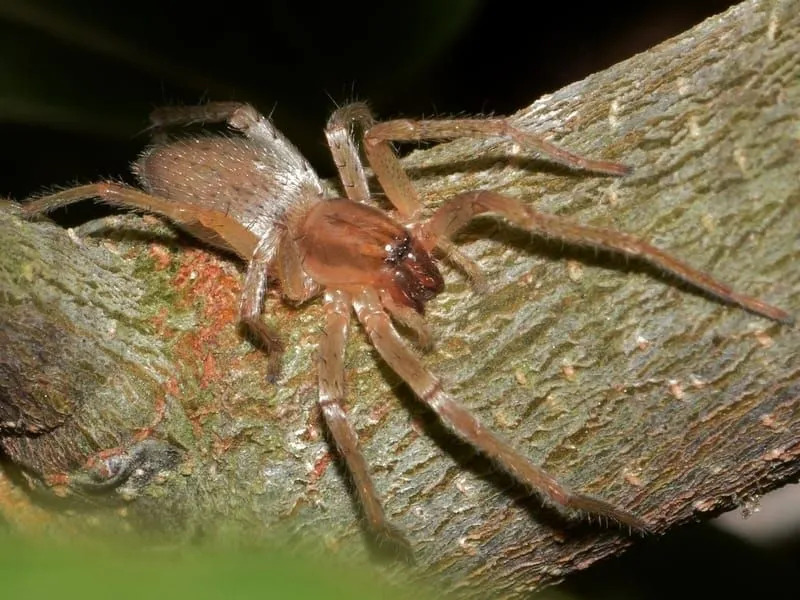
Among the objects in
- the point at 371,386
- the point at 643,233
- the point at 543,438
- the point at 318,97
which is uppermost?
the point at 318,97

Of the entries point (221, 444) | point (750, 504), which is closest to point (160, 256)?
point (221, 444)

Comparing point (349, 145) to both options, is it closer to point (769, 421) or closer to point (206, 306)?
point (206, 306)

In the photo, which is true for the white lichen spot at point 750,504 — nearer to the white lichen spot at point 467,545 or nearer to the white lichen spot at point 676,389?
the white lichen spot at point 676,389

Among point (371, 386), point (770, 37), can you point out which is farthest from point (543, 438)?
point (770, 37)

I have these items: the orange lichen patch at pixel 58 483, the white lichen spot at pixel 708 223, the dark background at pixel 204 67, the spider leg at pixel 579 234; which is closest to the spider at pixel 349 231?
the spider leg at pixel 579 234

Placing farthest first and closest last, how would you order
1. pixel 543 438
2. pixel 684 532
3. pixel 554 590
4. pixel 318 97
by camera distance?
1. pixel 318 97
2. pixel 684 532
3. pixel 554 590
4. pixel 543 438

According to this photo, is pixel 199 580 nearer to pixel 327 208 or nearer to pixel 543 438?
pixel 543 438
